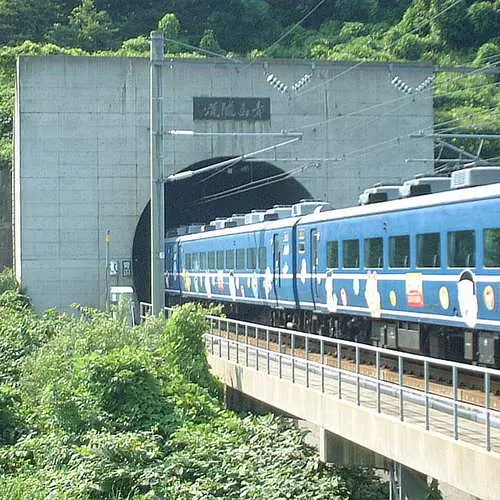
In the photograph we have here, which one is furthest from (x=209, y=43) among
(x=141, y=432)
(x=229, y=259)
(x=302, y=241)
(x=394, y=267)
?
(x=141, y=432)

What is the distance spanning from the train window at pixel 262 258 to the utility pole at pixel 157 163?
346cm

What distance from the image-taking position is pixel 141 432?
21000mm

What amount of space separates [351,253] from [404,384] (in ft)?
23.7

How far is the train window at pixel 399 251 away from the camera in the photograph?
20.7m

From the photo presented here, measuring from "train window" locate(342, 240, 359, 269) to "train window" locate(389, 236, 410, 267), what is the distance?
74.4 inches

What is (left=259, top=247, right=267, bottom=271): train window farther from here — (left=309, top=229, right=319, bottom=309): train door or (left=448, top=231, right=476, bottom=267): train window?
A: (left=448, top=231, right=476, bottom=267): train window

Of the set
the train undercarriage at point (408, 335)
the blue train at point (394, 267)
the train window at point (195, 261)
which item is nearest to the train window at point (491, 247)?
the blue train at point (394, 267)

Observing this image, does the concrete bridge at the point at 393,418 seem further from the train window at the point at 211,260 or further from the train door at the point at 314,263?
the train window at the point at 211,260

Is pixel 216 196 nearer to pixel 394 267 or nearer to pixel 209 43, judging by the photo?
pixel 209 43

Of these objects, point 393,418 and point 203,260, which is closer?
point 393,418

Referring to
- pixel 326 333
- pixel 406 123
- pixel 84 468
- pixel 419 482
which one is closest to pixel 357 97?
pixel 406 123

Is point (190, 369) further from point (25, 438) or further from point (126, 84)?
point (126, 84)

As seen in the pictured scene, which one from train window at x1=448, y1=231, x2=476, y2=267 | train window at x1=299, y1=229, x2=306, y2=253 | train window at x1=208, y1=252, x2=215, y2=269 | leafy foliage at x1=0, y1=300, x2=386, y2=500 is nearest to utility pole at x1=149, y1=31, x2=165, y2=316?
leafy foliage at x1=0, y1=300, x2=386, y2=500

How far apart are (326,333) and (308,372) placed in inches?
340
